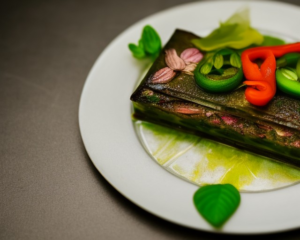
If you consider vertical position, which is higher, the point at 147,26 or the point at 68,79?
the point at 147,26

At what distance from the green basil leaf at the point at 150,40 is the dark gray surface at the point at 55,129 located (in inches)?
23.8

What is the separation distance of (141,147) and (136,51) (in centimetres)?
69

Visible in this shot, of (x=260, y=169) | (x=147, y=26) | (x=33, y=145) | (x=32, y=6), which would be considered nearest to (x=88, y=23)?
(x=32, y=6)

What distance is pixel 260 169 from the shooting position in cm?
179

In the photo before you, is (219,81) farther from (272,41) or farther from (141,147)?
(272,41)

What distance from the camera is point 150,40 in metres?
2.21

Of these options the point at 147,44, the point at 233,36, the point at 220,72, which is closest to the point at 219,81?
the point at 220,72

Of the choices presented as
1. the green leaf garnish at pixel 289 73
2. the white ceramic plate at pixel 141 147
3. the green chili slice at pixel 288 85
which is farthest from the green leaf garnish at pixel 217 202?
the green leaf garnish at pixel 289 73

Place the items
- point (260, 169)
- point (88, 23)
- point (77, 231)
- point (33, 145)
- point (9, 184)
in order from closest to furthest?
point (77, 231) → point (260, 169) → point (9, 184) → point (33, 145) → point (88, 23)

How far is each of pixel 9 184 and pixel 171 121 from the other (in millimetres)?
990

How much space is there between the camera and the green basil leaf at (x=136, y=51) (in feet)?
7.13

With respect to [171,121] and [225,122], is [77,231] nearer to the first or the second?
[171,121]

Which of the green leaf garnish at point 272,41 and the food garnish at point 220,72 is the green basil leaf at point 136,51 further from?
the green leaf garnish at point 272,41

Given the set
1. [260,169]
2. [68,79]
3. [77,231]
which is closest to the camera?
[77,231]
